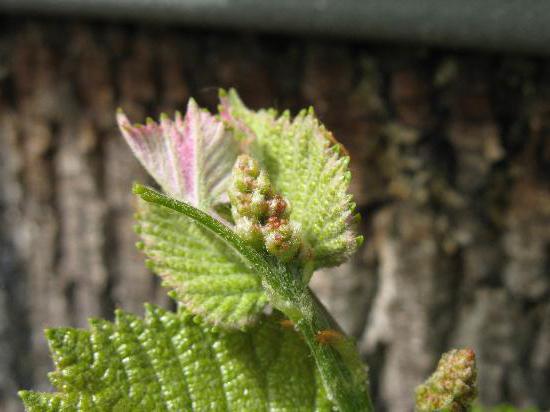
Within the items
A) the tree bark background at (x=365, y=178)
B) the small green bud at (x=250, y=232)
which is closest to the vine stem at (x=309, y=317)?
the small green bud at (x=250, y=232)

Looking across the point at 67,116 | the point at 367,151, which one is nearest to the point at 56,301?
the point at 67,116

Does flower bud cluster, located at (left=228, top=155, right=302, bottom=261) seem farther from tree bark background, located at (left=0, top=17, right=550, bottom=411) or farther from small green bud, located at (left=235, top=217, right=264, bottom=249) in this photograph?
tree bark background, located at (left=0, top=17, right=550, bottom=411)

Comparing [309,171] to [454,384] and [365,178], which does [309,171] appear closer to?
[454,384]

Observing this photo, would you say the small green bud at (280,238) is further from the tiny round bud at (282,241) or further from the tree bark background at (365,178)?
the tree bark background at (365,178)

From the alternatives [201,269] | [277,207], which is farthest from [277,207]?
[201,269]

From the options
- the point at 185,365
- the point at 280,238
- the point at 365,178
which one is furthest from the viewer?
the point at 365,178


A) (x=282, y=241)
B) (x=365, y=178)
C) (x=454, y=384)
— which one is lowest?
(x=454, y=384)

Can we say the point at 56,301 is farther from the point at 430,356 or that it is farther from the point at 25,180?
the point at 430,356
